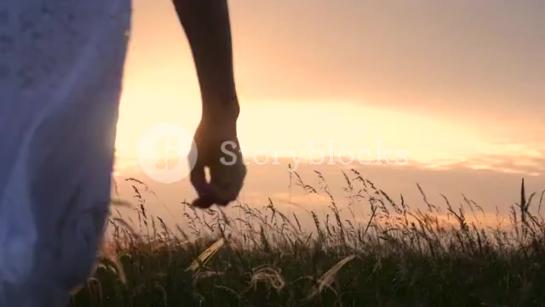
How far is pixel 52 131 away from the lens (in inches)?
51.5

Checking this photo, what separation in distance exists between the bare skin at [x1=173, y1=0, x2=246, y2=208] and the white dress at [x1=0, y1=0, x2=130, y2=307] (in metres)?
0.36

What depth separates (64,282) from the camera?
4.56 feet

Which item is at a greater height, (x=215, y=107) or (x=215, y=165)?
(x=215, y=107)

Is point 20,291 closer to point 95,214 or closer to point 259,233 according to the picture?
point 95,214

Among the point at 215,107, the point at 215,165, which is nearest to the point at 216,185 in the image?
the point at 215,165

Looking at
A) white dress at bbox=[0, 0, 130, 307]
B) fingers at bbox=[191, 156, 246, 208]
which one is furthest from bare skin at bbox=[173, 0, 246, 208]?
white dress at bbox=[0, 0, 130, 307]

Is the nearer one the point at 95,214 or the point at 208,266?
the point at 95,214

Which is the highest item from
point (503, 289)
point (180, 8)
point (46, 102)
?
point (180, 8)

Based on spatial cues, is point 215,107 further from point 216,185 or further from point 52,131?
point 52,131

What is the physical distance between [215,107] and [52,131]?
0.58m

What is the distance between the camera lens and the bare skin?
1765 mm

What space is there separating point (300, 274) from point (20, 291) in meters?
3.93

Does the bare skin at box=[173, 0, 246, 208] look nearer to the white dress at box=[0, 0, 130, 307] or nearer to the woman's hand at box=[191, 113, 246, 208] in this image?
the woman's hand at box=[191, 113, 246, 208]

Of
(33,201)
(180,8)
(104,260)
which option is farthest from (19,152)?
(104,260)
